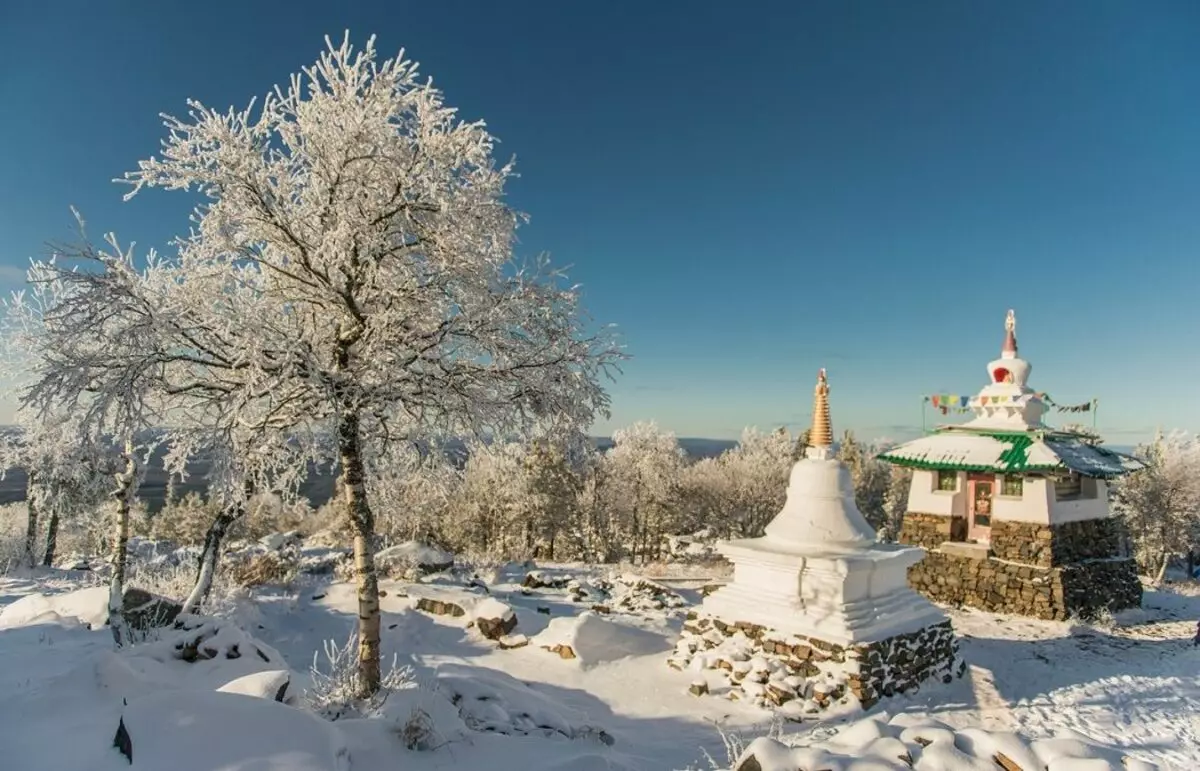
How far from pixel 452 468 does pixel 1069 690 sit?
1070 cm

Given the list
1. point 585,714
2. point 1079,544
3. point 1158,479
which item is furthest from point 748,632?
point 1158,479

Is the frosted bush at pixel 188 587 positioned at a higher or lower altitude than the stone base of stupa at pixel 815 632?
lower

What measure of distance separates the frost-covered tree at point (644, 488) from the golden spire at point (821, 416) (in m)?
29.9

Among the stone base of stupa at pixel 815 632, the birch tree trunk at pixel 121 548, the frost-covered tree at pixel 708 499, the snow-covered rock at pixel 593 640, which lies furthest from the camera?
the frost-covered tree at pixel 708 499

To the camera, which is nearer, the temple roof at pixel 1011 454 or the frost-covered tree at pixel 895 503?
the temple roof at pixel 1011 454

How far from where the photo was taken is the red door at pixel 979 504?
1859cm

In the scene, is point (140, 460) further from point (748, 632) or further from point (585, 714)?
point (748, 632)

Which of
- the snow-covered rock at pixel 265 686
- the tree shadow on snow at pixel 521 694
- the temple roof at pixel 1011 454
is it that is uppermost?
the temple roof at pixel 1011 454

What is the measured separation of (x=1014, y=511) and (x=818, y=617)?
33.9 feet

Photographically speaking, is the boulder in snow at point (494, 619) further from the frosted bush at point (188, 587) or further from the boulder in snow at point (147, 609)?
the boulder in snow at point (147, 609)

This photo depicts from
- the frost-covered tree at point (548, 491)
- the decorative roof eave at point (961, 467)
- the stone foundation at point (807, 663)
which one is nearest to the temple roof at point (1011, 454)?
the decorative roof eave at point (961, 467)

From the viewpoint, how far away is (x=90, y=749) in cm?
443

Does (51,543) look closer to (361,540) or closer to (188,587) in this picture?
(188,587)

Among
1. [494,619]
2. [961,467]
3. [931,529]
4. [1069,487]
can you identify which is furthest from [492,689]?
[1069,487]
